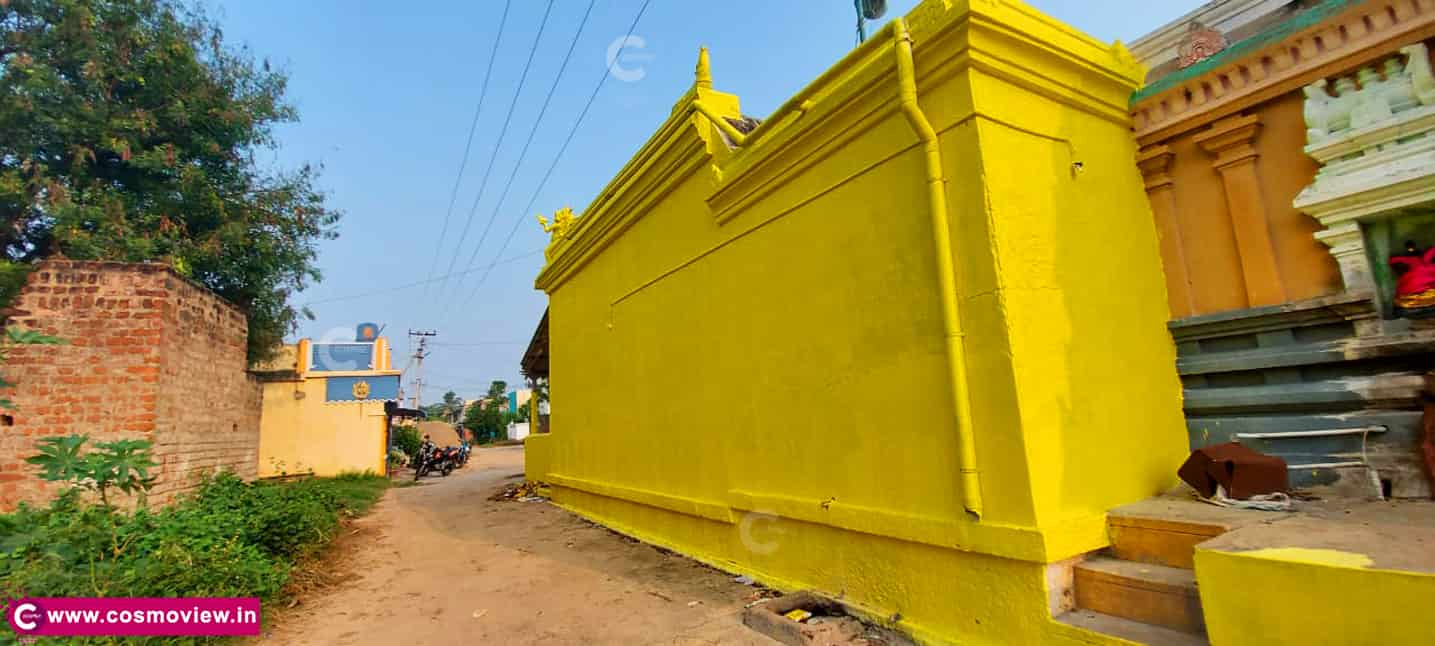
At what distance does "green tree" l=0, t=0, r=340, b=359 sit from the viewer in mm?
9531

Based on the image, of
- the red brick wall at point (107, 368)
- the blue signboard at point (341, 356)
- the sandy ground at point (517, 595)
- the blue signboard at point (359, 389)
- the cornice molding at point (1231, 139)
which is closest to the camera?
the cornice molding at point (1231, 139)

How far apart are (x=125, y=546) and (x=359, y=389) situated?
1486 cm

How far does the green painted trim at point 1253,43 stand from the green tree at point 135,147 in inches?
481

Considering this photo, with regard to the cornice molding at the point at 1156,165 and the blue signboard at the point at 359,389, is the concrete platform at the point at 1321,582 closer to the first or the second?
the cornice molding at the point at 1156,165

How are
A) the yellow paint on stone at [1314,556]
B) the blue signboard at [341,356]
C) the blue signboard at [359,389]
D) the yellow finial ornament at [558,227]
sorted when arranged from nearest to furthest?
the yellow paint on stone at [1314,556], the yellow finial ornament at [558,227], the blue signboard at [359,389], the blue signboard at [341,356]

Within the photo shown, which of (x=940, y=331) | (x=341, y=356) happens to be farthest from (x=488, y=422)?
(x=940, y=331)

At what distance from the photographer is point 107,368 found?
593 cm

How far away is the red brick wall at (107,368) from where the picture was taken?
5.66m

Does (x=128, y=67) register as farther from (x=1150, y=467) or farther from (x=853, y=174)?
(x=1150, y=467)

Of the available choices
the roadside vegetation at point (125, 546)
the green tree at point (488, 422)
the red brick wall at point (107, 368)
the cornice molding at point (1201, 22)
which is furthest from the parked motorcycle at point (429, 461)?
the green tree at point (488, 422)

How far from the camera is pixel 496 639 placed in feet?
12.1

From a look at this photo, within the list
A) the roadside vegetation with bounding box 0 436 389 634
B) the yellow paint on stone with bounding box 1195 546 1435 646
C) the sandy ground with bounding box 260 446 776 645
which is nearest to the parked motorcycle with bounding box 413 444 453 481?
the sandy ground with bounding box 260 446 776 645

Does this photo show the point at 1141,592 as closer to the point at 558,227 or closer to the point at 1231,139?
the point at 1231,139

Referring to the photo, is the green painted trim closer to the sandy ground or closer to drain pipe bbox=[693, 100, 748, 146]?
drain pipe bbox=[693, 100, 748, 146]
